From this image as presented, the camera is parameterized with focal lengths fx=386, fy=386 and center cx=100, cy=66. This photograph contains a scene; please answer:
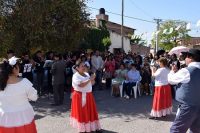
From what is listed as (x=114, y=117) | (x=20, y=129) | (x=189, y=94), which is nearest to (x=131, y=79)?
(x=114, y=117)

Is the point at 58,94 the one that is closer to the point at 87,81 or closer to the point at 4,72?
the point at 87,81

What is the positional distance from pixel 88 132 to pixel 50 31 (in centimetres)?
836

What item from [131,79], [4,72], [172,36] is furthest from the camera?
[172,36]

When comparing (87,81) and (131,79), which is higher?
(87,81)

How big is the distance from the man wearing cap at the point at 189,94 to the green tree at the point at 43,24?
964 cm

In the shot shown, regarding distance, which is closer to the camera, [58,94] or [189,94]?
[189,94]

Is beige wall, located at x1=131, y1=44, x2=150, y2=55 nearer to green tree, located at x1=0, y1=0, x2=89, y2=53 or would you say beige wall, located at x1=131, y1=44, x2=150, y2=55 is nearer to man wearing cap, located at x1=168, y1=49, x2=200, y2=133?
green tree, located at x1=0, y1=0, x2=89, y2=53

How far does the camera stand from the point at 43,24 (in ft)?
52.5

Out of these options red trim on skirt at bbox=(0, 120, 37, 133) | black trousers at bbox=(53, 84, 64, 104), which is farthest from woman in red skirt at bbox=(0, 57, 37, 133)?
black trousers at bbox=(53, 84, 64, 104)

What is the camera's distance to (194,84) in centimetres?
654

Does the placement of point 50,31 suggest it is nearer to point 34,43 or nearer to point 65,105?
point 34,43

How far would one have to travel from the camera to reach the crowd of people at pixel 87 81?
5586mm

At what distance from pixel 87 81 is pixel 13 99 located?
9.57 ft

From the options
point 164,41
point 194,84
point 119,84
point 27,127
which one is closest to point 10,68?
point 27,127
